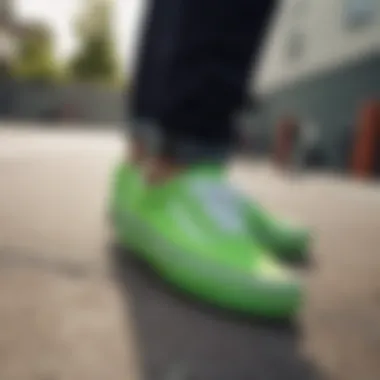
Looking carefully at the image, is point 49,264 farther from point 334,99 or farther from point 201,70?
point 334,99

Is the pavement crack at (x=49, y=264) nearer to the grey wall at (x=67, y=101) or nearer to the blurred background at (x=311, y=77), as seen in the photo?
the blurred background at (x=311, y=77)

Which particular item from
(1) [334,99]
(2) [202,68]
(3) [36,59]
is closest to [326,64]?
(1) [334,99]

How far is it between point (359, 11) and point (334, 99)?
75 cm

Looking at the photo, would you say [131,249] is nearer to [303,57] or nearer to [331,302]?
[331,302]

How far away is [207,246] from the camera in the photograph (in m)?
0.47

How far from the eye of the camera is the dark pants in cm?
50

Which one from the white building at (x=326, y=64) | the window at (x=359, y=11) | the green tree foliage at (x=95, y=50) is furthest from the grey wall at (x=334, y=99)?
the green tree foliage at (x=95, y=50)

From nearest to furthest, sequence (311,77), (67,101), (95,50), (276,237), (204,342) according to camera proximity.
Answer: (204,342)
(276,237)
(311,77)
(67,101)
(95,50)

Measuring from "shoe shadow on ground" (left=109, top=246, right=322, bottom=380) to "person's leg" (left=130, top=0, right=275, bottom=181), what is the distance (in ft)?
0.48

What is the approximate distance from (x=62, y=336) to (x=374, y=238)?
513 mm

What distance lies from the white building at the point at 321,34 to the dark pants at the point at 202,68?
5cm

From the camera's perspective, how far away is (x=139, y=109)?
0.65 metres

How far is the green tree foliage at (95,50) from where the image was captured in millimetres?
6289

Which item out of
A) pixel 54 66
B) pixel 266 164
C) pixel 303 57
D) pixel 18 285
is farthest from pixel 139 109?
pixel 54 66
